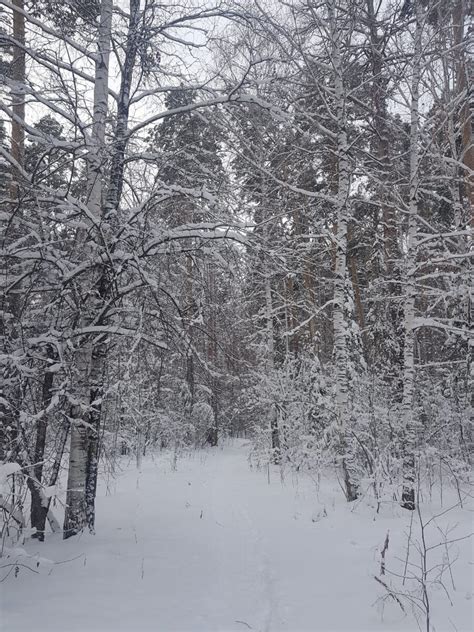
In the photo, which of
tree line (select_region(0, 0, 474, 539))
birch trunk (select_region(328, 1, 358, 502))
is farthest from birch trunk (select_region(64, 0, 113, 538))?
birch trunk (select_region(328, 1, 358, 502))

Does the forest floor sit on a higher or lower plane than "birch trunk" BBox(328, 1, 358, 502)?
lower

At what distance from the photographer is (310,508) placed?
305 inches

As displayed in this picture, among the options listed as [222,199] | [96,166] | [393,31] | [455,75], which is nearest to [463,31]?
[455,75]

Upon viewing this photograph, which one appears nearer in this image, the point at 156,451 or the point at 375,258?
the point at 375,258

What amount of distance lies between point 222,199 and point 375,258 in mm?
10597

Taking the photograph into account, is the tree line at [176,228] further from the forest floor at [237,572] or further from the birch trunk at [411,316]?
the forest floor at [237,572]

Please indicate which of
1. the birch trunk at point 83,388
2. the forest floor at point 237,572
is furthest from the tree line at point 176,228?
the forest floor at point 237,572

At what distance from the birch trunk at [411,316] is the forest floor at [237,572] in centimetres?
69

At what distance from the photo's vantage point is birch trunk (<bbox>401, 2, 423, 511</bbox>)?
7.10 m

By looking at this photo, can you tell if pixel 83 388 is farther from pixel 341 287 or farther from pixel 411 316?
pixel 411 316

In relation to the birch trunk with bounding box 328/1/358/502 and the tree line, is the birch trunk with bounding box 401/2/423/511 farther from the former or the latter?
the birch trunk with bounding box 328/1/358/502

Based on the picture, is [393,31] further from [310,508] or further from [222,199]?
[310,508]

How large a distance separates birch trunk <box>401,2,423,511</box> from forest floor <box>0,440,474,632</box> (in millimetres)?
688

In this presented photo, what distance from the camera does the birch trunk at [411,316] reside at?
23.3 feet
